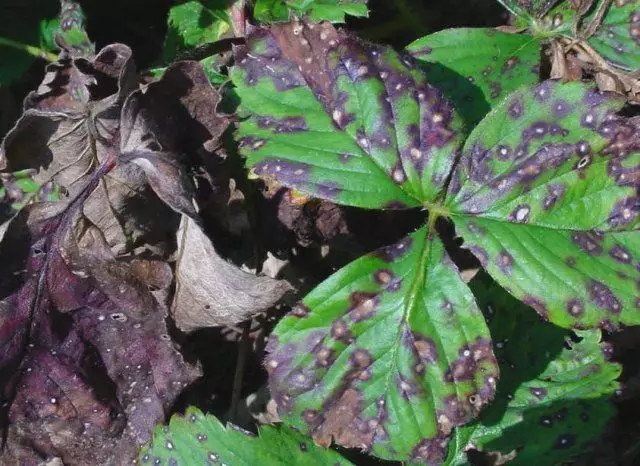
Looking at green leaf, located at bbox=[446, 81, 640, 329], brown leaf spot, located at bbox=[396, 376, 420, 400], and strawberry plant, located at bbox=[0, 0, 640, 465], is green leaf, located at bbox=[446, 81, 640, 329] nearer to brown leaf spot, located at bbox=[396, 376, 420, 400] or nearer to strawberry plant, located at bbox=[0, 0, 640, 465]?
strawberry plant, located at bbox=[0, 0, 640, 465]

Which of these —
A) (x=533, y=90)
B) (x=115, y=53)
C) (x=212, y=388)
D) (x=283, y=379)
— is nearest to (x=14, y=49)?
(x=115, y=53)

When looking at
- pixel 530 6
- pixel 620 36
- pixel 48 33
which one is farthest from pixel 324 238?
pixel 48 33

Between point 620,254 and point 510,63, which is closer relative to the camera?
point 620,254

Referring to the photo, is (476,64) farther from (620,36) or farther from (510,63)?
(620,36)

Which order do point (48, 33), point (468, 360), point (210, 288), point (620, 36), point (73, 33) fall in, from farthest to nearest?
1. point (48, 33)
2. point (73, 33)
3. point (620, 36)
4. point (210, 288)
5. point (468, 360)

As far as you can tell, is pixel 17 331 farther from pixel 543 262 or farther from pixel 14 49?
pixel 543 262

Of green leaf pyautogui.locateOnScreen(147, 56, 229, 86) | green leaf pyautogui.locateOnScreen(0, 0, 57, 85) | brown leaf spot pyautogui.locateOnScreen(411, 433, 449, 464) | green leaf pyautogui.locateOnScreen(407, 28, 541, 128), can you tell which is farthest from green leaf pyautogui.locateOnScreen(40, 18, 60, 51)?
brown leaf spot pyautogui.locateOnScreen(411, 433, 449, 464)

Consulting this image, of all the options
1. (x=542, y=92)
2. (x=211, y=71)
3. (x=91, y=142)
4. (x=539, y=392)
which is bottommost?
(x=539, y=392)
